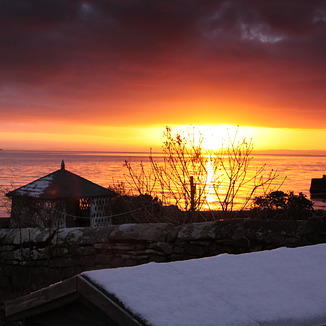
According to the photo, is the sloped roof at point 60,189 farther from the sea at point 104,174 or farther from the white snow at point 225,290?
the white snow at point 225,290

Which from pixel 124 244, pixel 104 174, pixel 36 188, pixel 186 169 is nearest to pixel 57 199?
pixel 36 188

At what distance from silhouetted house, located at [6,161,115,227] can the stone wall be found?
23.3ft

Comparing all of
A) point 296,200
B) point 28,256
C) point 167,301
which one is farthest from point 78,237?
point 296,200

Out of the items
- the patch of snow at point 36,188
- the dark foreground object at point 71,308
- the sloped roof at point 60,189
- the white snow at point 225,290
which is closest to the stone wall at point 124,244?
the white snow at point 225,290

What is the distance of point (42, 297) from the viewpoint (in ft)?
6.49

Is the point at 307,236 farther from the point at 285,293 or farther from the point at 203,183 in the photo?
the point at 203,183

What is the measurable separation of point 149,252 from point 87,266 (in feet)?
2.75

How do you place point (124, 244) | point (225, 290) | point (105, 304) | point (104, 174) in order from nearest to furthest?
1. point (105, 304)
2. point (225, 290)
3. point (124, 244)
4. point (104, 174)

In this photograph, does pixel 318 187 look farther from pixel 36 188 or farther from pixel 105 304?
pixel 105 304

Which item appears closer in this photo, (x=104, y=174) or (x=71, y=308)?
(x=71, y=308)

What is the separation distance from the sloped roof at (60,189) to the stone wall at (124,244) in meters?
8.14

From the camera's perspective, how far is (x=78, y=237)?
208 inches

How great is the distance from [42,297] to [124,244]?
316cm

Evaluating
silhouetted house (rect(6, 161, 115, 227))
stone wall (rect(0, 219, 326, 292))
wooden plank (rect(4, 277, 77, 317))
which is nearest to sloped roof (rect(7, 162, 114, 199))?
silhouetted house (rect(6, 161, 115, 227))
